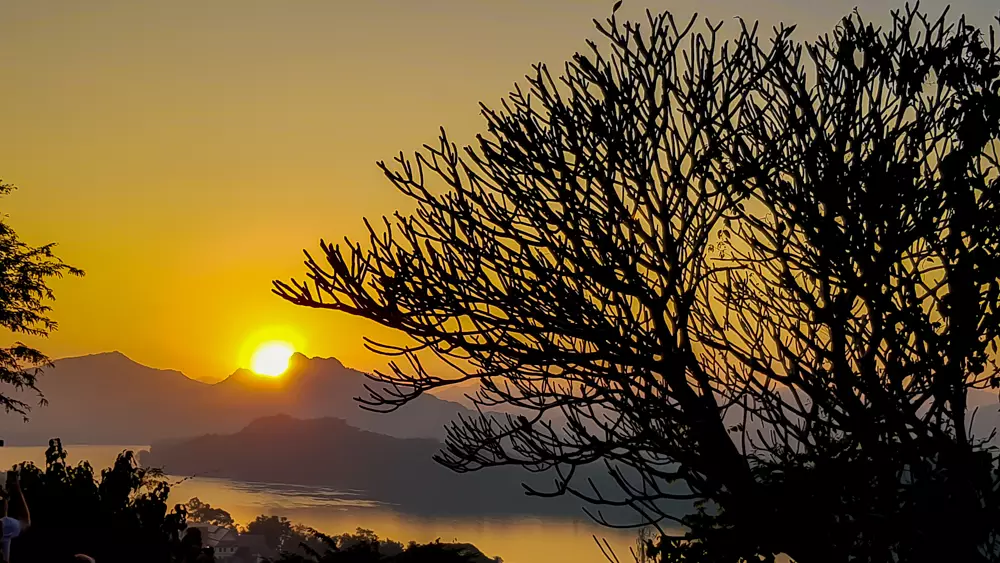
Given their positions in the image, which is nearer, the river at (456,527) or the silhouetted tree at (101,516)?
the silhouetted tree at (101,516)

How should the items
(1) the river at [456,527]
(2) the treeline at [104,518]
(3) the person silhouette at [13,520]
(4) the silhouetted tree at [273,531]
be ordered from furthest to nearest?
1. (1) the river at [456,527]
2. (4) the silhouetted tree at [273,531]
3. (2) the treeline at [104,518]
4. (3) the person silhouette at [13,520]

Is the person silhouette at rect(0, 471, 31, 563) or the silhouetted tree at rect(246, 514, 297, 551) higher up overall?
the person silhouette at rect(0, 471, 31, 563)

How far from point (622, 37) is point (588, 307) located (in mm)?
2216

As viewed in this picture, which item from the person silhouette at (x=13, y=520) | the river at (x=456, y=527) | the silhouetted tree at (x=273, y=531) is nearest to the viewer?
the person silhouette at (x=13, y=520)

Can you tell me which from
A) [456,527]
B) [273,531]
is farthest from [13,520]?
[456,527]

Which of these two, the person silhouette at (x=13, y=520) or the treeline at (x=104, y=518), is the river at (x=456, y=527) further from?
the person silhouette at (x=13, y=520)

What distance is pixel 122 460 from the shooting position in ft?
44.0

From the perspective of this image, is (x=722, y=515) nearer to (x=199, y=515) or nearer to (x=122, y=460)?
(x=122, y=460)

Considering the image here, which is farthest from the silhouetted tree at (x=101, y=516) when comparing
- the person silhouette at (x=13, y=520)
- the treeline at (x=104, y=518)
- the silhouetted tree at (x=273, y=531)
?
the silhouetted tree at (x=273, y=531)

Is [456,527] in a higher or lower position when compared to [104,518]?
lower

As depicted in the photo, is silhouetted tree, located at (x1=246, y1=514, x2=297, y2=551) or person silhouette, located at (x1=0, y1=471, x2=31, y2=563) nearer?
person silhouette, located at (x1=0, y1=471, x2=31, y2=563)

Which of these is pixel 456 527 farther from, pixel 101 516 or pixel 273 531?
pixel 101 516

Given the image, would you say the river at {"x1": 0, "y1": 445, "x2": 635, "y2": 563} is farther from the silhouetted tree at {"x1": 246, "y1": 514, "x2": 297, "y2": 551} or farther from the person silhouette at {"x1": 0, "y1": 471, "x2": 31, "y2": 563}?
the person silhouette at {"x1": 0, "y1": 471, "x2": 31, "y2": 563}

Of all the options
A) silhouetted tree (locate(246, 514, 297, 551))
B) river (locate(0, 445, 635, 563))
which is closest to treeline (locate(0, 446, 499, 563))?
silhouetted tree (locate(246, 514, 297, 551))
